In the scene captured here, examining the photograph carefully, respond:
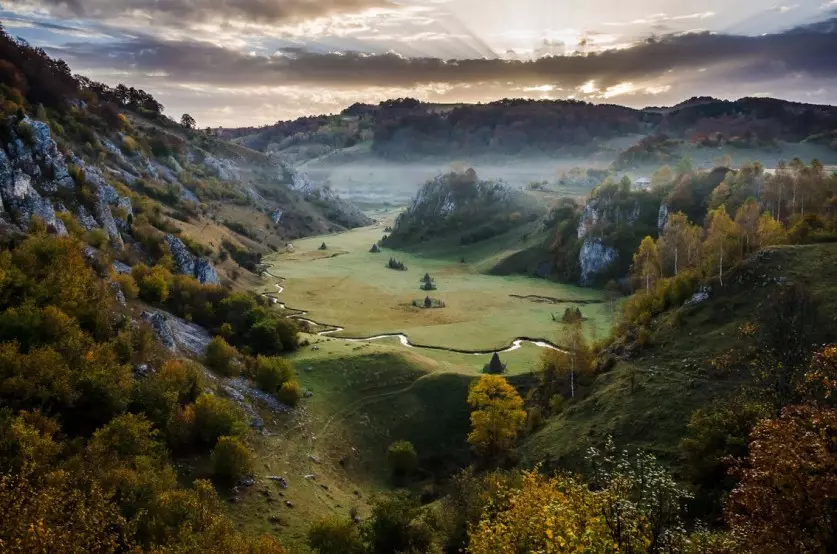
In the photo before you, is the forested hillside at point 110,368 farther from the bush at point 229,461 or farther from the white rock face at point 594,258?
the white rock face at point 594,258

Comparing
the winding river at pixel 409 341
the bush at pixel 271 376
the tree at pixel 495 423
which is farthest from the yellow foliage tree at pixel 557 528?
the winding river at pixel 409 341

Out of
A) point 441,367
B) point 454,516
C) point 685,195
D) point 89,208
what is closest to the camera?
point 454,516

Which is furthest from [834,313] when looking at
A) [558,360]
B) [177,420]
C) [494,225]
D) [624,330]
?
[494,225]

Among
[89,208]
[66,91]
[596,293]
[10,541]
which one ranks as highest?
[66,91]

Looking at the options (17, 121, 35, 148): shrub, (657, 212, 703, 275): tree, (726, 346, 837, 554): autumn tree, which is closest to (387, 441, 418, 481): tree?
(726, 346, 837, 554): autumn tree

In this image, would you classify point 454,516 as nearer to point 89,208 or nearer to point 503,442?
point 503,442

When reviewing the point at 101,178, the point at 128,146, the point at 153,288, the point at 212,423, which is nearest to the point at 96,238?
the point at 153,288

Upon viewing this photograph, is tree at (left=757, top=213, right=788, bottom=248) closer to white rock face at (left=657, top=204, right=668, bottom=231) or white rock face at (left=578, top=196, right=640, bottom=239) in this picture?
white rock face at (left=657, top=204, right=668, bottom=231)
